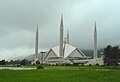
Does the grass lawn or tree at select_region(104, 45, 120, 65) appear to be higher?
tree at select_region(104, 45, 120, 65)

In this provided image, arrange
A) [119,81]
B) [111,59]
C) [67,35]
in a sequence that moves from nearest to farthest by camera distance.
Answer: [119,81]
[111,59]
[67,35]

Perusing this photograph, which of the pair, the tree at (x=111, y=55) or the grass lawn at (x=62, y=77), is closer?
the grass lawn at (x=62, y=77)

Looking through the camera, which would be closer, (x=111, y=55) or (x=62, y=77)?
(x=62, y=77)

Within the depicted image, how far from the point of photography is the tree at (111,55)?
Answer: 7238 centimetres

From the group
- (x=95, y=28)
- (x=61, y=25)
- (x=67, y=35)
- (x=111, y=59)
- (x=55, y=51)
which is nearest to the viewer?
(x=111, y=59)

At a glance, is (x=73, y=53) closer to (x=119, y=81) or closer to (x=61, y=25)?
(x=61, y=25)

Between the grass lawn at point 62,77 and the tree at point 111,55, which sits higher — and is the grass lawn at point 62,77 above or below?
below

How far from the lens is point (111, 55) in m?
73.9

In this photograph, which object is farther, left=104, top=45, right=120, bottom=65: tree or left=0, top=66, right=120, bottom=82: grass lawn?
left=104, top=45, right=120, bottom=65: tree

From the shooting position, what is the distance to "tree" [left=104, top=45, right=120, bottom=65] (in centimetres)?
7238

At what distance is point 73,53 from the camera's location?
121m

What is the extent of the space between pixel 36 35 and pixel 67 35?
2109cm

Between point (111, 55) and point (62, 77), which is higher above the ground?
point (111, 55)

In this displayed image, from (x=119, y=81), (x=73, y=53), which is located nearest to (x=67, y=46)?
(x=73, y=53)
